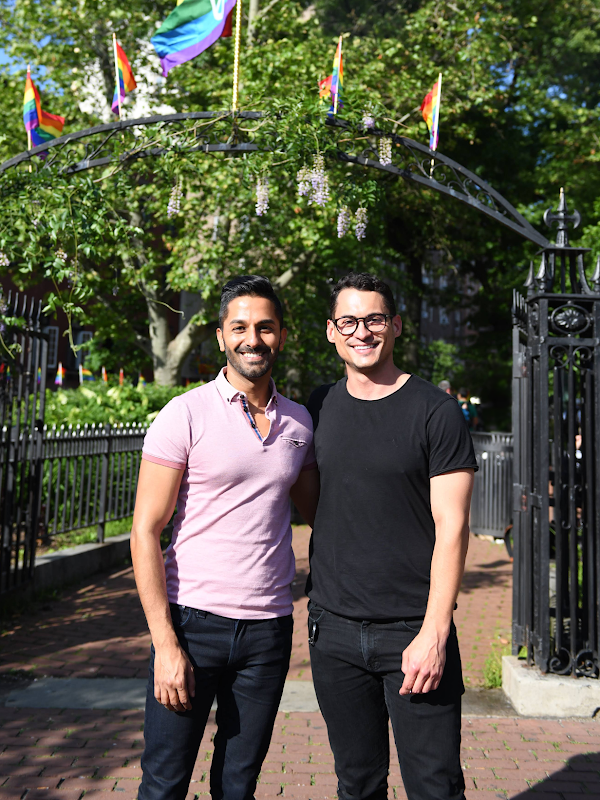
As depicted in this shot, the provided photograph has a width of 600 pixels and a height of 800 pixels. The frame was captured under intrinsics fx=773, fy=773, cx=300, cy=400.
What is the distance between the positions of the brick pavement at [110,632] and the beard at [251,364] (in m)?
3.52

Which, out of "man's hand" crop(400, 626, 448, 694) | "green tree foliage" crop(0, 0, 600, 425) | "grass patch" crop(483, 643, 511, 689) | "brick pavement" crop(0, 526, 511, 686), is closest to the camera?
"man's hand" crop(400, 626, 448, 694)

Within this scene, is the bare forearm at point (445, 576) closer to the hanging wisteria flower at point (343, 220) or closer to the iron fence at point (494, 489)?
the hanging wisteria flower at point (343, 220)

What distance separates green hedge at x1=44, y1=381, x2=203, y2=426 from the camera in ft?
35.4

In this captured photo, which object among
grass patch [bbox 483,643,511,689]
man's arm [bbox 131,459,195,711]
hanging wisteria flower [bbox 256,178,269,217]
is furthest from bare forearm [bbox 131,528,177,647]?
hanging wisteria flower [bbox 256,178,269,217]

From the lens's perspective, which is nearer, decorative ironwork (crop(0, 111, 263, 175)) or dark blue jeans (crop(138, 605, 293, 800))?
dark blue jeans (crop(138, 605, 293, 800))

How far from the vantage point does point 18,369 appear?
20.8ft

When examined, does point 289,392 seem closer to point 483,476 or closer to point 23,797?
point 483,476

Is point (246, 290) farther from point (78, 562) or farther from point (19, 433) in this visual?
point (78, 562)

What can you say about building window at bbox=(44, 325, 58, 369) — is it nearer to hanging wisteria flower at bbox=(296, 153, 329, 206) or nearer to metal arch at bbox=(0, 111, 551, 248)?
metal arch at bbox=(0, 111, 551, 248)

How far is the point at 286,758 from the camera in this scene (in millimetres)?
4023

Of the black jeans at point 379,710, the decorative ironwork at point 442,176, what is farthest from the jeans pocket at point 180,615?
the decorative ironwork at point 442,176

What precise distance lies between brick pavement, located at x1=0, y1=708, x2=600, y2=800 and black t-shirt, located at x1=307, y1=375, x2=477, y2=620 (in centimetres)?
169

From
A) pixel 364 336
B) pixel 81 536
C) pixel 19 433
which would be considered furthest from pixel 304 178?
pixel 81 536

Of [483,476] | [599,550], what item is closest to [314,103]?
[599,550]
